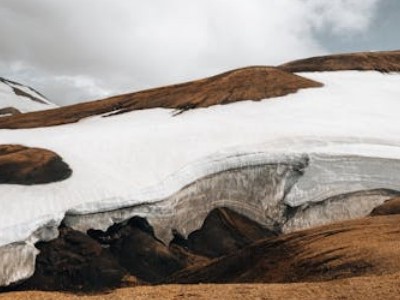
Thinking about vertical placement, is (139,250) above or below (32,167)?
below

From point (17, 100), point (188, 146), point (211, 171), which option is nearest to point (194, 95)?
point (188, 146)

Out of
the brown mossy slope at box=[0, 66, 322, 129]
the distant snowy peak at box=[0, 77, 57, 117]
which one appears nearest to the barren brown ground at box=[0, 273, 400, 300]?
the brown mossy slope at box=[0, 66, 322, 129]

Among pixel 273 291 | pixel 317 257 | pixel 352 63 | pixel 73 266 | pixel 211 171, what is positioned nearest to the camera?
pixel 273 291

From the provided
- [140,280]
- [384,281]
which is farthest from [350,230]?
[140,280]

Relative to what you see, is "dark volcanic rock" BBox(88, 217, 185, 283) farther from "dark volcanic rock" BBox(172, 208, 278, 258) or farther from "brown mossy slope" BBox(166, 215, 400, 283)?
"brown mossy slope" BBox(166, 215, 400, 283)

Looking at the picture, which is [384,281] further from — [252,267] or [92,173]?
[92,173]

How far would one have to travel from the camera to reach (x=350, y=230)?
2769cm

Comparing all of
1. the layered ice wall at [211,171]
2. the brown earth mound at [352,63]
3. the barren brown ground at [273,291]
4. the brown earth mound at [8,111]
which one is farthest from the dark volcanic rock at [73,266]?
the brown earth mound at [8,111]

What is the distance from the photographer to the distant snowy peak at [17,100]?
147575mm

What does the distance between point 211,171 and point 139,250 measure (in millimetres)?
7689

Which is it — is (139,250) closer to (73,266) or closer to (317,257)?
(73,266)

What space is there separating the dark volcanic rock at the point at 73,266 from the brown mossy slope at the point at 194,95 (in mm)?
24013

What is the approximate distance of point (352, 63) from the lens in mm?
72500

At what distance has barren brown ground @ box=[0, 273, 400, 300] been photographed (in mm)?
18109
